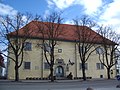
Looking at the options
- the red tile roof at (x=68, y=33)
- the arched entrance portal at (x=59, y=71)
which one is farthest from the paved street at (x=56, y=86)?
the arched entrance portal at (x=59, y=71)

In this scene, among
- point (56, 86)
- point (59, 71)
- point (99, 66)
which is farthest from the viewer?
point (99, 66)

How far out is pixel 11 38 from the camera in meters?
49.5

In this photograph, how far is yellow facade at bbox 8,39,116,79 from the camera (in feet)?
176

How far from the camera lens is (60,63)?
2244 inches

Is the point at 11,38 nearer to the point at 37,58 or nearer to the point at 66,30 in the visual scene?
the point at 37,58

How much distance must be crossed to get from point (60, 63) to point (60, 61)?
19.1 inches

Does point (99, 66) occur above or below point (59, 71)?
above

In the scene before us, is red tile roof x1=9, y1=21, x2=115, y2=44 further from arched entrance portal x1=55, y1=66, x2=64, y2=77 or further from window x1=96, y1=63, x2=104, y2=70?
arched entrance portal x1=55, y1=66, x2=64, y2=77

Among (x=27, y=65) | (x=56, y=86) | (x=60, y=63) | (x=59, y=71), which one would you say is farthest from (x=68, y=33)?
(x=56, y=86)

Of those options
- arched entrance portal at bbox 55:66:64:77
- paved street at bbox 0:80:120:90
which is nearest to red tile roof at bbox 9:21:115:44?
arched entrance portal at bbox 55:66:64:77

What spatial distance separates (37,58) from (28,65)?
8.85 feet

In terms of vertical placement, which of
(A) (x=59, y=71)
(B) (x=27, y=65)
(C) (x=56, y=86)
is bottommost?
(C) (x=56, y=86)

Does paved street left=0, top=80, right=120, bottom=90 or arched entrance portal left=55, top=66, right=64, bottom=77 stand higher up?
arched entrance portal left=55, top=66, right=64, bottom=77

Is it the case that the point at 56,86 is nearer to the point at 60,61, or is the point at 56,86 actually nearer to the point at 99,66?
the point at 60,61
